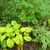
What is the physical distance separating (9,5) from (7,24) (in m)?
0.36

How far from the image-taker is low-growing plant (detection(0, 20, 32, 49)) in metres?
2.54

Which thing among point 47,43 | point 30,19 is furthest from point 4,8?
point 47,43

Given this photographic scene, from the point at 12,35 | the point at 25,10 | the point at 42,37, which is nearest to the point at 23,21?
the point at 25,10

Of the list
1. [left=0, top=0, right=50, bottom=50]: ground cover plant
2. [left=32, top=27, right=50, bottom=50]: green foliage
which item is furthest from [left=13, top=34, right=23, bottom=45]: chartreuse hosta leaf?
[left=32, top=27, right=50, bottom=50]: green foliage

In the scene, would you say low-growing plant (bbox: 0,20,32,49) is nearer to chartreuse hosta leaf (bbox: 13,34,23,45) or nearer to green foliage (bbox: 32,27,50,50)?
chartreuse hosta leaf (bbox: 13,34,23,45)

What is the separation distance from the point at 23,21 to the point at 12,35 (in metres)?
0.32

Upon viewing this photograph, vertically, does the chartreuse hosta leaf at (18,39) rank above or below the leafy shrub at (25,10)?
below

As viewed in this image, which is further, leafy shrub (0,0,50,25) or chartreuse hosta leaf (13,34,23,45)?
leafy shrub (0,0,50,25)

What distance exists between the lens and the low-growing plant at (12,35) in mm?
2539

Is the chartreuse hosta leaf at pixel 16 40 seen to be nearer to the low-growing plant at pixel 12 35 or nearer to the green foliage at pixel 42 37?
Answer: the low-growing plant at pixel 12 35

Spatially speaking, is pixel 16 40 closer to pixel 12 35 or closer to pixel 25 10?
pixel 12 35

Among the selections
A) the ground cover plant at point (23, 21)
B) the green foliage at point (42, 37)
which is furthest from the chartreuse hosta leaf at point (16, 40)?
the green foliage at point (42, 37)

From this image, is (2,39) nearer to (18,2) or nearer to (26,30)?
(26,30)

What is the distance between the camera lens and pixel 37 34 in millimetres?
2736
